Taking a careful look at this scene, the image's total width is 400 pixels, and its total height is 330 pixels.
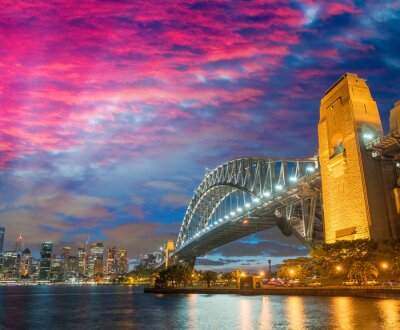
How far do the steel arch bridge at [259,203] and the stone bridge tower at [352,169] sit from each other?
8288 mm

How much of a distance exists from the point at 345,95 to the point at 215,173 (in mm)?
68756

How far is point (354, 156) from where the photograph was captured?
4616cm

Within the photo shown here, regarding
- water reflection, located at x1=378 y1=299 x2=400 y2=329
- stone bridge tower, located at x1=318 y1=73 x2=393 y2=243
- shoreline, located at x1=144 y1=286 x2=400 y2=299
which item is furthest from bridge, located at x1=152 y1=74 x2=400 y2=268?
water reflection, located at x1=378 y1=299 x2=400 y2=329

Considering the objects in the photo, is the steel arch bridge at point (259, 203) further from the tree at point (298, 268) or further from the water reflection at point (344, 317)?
the water reflection at point (344, 317)

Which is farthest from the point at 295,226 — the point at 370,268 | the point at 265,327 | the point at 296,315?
the point at 265,327

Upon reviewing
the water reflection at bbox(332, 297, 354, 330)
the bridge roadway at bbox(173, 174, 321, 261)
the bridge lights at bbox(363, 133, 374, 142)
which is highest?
the bridge lights at bbox(363, 133, 374, 142)

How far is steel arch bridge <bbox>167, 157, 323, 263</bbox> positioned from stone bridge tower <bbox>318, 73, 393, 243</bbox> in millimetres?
8288

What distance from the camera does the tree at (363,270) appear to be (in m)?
40.0

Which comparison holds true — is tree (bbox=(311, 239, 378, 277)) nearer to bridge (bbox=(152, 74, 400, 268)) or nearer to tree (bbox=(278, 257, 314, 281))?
bridge (bbox=(152, 74, 400, 268))

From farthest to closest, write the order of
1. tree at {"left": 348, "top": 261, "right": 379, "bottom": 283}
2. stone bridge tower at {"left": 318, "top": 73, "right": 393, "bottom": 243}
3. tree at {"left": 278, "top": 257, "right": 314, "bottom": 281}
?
tree at {"left": 278, "top": 257, "right": 314, "bottom": 281}
stone bridge tower at {"left": 318, "top": 73, "right": 393, "bottom": 243}
tree at {"left": 348, "top": 261, "right": 379, "bottom": 283}

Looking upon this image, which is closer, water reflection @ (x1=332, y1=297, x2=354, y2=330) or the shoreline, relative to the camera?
water reflection @ (x1=332, y1=297, x2=354, y2=330)

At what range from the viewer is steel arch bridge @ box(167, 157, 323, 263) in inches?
2554

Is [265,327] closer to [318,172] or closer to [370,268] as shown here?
[370,268]

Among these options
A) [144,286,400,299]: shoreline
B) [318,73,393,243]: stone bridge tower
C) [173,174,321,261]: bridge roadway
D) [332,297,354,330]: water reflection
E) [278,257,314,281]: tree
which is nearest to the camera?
[332,297,354,330]: water reflection
